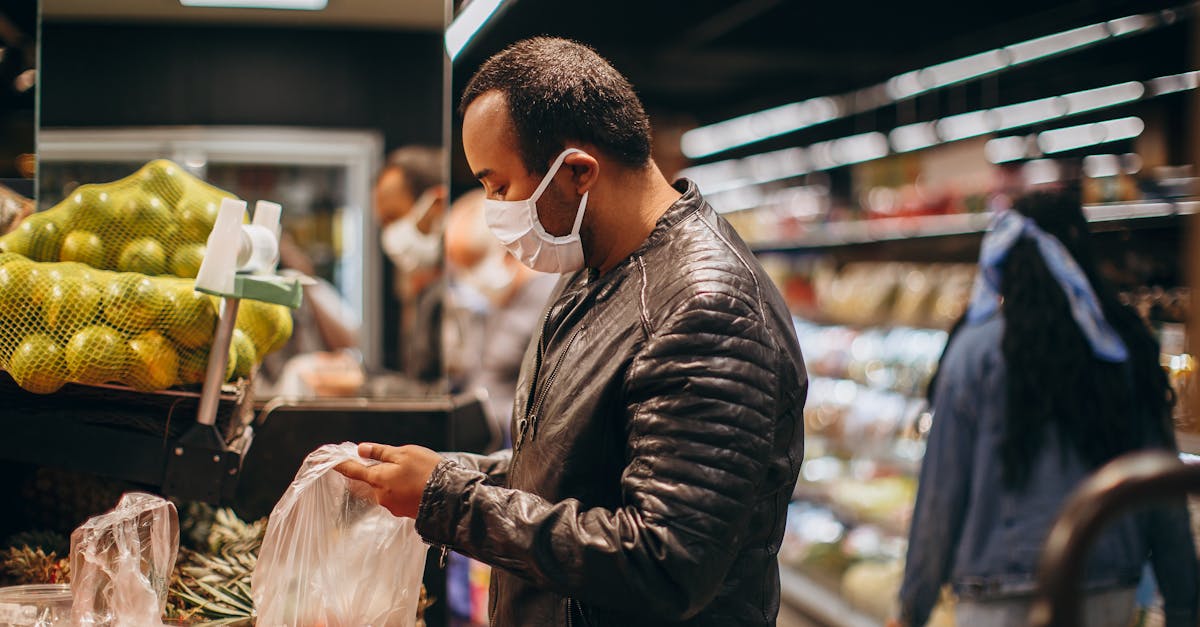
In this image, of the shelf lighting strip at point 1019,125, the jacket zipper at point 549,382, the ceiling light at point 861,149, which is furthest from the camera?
the ceiling light at point 861,149

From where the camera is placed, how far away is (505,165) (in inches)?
62.4

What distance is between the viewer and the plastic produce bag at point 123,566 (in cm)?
165

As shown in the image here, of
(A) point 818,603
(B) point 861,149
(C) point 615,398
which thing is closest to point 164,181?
(C) point 615,398

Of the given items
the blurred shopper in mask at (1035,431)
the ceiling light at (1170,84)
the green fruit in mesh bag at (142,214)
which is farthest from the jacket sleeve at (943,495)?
the green fruit in mesh bag at (142,214)

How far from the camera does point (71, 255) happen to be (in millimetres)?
1805

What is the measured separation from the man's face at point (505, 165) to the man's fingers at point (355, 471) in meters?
0.47

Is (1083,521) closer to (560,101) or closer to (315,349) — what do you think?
(560,101)

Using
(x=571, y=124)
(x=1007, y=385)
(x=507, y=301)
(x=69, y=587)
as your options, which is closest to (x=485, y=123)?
(x=571, y=124)

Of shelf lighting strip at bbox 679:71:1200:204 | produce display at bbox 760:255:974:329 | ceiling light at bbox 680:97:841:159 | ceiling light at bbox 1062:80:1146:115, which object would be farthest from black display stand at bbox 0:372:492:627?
ceiling light at bbox 680:97:841:159

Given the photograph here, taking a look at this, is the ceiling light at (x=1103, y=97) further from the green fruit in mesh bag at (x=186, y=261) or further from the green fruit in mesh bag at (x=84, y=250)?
the green fruit in mesh bag at (x=84, y=250)

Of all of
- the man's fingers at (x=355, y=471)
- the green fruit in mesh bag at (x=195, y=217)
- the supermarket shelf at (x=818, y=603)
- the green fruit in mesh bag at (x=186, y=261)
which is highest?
the green fruit in mesh bag at (x=195, y=217)

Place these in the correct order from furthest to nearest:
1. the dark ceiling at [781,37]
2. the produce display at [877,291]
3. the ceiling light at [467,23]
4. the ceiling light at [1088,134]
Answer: the dark ceiling at [781,37] → the produce display at [877,291] → the ceiling light at [1088,134] → the ceiling light at [467,23]

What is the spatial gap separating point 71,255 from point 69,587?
0.58 m

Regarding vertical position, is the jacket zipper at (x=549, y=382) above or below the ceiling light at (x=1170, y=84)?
below
